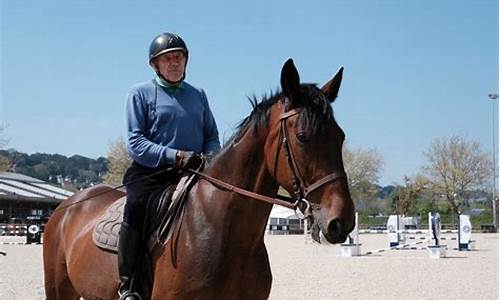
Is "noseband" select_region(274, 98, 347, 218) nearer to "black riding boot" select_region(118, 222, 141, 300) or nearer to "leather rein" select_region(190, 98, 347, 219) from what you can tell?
"leather rein" select_region(190, 98, 347, 219)

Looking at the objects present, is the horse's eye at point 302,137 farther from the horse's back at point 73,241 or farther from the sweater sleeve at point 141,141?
the horse's back at point 73,241

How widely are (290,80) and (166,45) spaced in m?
1.25

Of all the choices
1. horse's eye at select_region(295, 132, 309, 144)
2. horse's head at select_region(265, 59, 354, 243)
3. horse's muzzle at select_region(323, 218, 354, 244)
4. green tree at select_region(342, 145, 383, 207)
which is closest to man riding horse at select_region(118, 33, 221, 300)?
horse's head at select_region(265, 59, 354, 243)

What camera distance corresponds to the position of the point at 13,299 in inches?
478

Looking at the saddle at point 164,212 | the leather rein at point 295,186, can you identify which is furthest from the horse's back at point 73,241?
the leather rein at point 295,186

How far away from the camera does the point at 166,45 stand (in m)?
4.71

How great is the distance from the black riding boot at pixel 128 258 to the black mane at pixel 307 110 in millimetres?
1118

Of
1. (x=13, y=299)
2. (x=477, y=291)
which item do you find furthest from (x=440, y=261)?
(x=13, y=299)

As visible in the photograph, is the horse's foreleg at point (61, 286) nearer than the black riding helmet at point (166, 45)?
No

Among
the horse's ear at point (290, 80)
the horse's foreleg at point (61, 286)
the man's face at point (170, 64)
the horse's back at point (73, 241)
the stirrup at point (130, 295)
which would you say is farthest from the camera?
the horse's foreleg at point (61, 286)

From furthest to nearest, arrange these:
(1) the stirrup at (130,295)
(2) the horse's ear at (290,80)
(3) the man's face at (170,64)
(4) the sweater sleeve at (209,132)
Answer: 1. (4) the sweater sleeve at (209,132)
2. (3) the man's face at (170,64)
3. (1) the stirrup at (130,295)
4. (2) the horse's ear at (290,80)

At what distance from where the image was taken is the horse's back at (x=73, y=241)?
5.36 metres

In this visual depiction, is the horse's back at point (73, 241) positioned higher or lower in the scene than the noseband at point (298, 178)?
lower

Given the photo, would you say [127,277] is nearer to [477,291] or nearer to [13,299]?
[13,299]
